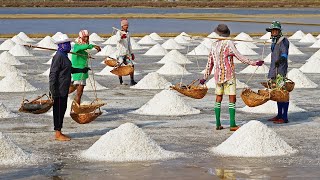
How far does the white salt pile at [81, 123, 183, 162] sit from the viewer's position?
992 cm

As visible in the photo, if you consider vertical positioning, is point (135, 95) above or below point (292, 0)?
above

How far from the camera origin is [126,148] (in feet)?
32.8

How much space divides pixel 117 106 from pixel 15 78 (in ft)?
10.2

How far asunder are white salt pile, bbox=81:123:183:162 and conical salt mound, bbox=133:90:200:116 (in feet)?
11.6

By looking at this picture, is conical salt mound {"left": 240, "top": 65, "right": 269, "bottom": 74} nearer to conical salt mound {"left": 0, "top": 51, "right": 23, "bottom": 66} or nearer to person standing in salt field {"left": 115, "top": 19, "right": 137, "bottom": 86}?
person standing in salt field {"left": 115, "top": 19, "right": 137, "bottom": 86}

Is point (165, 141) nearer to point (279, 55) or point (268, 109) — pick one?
→ point (279, 55)

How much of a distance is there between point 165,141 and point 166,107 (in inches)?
104

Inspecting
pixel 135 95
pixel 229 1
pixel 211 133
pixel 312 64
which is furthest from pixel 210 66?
pixel 229 1

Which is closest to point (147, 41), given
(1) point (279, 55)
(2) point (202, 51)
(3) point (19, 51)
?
(2) point (202, 51)

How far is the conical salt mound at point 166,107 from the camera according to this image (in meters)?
13.7

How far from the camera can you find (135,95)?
1631cm

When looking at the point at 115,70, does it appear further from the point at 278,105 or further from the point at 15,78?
the point at 278,105

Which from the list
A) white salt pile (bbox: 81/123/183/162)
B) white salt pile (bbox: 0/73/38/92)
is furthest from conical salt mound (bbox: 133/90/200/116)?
white salt pile (bbox: 0/73/38/92)

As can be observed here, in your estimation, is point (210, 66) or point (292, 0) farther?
point (292, 0)
